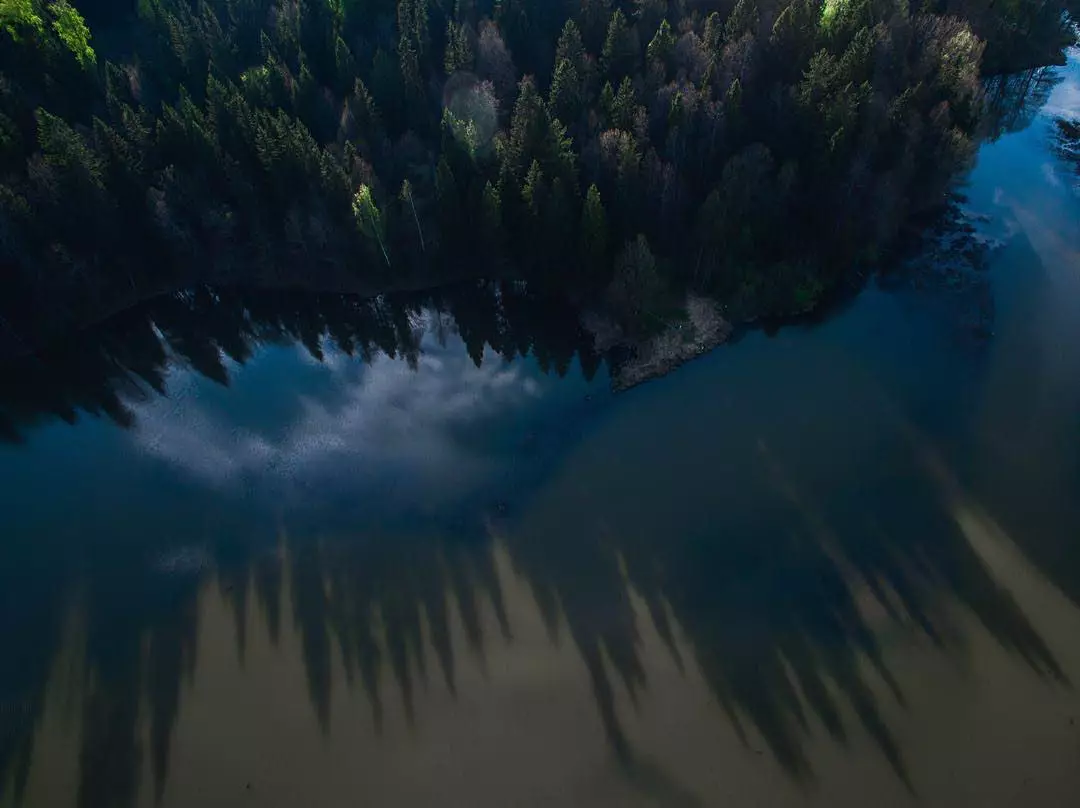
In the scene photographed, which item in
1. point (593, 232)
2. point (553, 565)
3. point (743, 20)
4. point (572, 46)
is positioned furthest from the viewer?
point (572, 46)

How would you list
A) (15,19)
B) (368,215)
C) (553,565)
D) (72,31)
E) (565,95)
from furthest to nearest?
1. (72,31)
2. (15,19)
3. (565,95)
4. (368,215)
5. (553,565)

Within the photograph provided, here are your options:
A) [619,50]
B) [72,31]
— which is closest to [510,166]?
[619,50]

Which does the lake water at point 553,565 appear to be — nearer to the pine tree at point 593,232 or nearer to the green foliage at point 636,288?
the green foliage at point 636,288

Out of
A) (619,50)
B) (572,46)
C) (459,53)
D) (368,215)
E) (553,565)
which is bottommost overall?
(553,565)

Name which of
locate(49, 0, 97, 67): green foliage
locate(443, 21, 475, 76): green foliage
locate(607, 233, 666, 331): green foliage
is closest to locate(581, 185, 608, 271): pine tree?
locate(607, 233, 666, 331): green foliage

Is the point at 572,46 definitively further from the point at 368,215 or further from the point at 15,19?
the point at 15,19

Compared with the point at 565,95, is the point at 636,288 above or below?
below

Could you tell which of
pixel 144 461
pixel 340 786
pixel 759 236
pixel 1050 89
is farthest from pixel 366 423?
pixel 1050 89
